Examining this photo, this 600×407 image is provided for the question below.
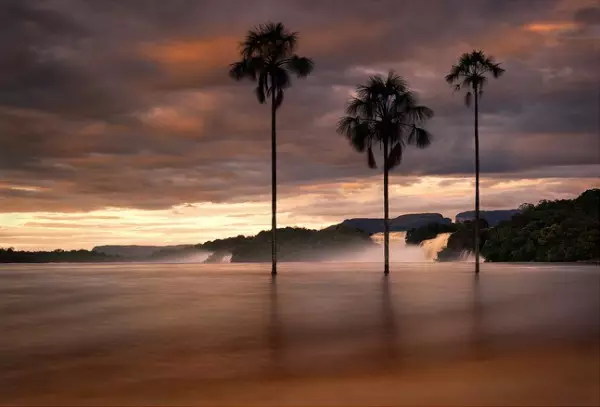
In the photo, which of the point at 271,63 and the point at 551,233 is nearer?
the point at 271,63

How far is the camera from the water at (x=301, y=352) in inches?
382

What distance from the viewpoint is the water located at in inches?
382

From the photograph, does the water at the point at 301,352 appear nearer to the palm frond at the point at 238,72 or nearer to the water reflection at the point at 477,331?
the water reflection at the point at 477,331

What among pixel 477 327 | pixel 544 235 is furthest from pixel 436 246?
pixel 477 327

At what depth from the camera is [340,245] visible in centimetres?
17988

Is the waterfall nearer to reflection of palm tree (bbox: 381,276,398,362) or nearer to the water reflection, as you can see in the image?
reflection of palm tree (bbox: 381,276,398,362)

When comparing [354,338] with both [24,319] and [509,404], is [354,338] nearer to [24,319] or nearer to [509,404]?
[509,404]

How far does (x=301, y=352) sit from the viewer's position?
44.1ft

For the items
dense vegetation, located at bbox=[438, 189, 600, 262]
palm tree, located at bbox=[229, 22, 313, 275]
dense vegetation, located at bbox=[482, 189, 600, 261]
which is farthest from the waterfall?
palm tree, located at bbox=[229, 22, 313, 275]

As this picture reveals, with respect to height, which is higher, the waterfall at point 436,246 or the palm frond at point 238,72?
the palm frond at point 238,72

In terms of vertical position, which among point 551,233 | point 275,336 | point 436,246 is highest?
point 551,233

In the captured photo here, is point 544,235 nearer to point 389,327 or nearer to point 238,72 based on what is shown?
point 238,72

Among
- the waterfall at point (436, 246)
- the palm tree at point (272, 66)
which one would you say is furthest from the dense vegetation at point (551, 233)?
the palm tree at point (272, 66)

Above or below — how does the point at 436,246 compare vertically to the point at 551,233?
below
